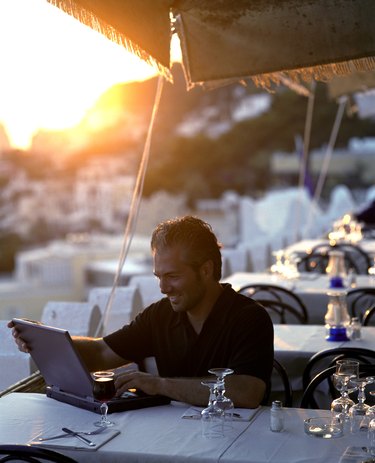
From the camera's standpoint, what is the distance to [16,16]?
14648mm

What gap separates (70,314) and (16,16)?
408 inches

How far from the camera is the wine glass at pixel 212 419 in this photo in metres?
2.94

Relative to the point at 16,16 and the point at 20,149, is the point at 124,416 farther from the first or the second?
the point at 20,149

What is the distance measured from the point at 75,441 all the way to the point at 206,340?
0.72m

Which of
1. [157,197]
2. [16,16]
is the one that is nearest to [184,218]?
[16,16]

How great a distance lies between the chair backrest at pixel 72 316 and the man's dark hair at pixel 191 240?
1.56 meters

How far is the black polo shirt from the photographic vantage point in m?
3.35

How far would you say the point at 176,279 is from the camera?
3.46 m

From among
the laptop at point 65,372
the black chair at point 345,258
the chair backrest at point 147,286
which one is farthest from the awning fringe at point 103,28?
the black chair at point 345,258

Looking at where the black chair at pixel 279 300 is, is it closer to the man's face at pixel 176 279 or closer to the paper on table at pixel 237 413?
the man's face at pixel 176 279

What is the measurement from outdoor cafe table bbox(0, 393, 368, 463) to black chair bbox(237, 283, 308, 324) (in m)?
2.37

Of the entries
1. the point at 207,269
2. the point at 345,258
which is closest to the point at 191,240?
the point at 207,269

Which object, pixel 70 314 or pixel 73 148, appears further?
pixel 73 148

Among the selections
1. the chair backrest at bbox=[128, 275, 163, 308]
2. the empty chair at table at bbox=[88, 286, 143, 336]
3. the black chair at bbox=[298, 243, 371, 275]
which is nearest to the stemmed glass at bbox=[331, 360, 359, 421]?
the empty chair at table at bbox=[88, 286, 143, 336]
